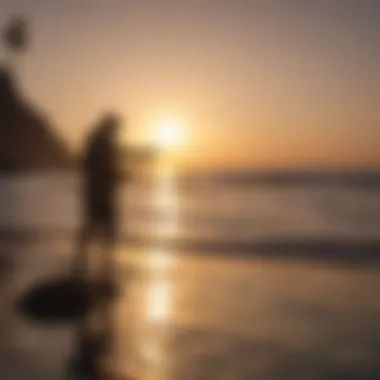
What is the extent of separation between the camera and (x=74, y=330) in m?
1.38

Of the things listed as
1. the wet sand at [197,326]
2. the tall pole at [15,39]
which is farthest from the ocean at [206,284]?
the tall pole at [15,39]

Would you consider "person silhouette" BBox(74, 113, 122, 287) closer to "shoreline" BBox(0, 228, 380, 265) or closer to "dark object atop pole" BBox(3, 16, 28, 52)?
"shoreline" BBox(0, 228, 380, 265)

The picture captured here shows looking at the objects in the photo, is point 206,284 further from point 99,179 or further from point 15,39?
point 15,39

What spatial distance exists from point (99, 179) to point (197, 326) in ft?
1.23

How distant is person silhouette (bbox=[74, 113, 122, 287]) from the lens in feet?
4.21

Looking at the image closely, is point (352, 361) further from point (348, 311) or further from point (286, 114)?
point (286, 114)

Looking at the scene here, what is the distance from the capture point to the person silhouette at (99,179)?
1.28 metres

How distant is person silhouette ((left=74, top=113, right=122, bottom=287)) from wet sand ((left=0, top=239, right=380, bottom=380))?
5 centimetres

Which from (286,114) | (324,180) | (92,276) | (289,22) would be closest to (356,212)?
(324,180)

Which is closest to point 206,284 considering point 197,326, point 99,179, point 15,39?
point 197,326

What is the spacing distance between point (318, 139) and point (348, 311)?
1.15 ft

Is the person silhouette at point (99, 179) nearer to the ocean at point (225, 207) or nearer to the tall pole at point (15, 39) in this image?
the ocean at point (225, 207)

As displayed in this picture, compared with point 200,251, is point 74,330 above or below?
below

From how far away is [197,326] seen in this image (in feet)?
4.68
